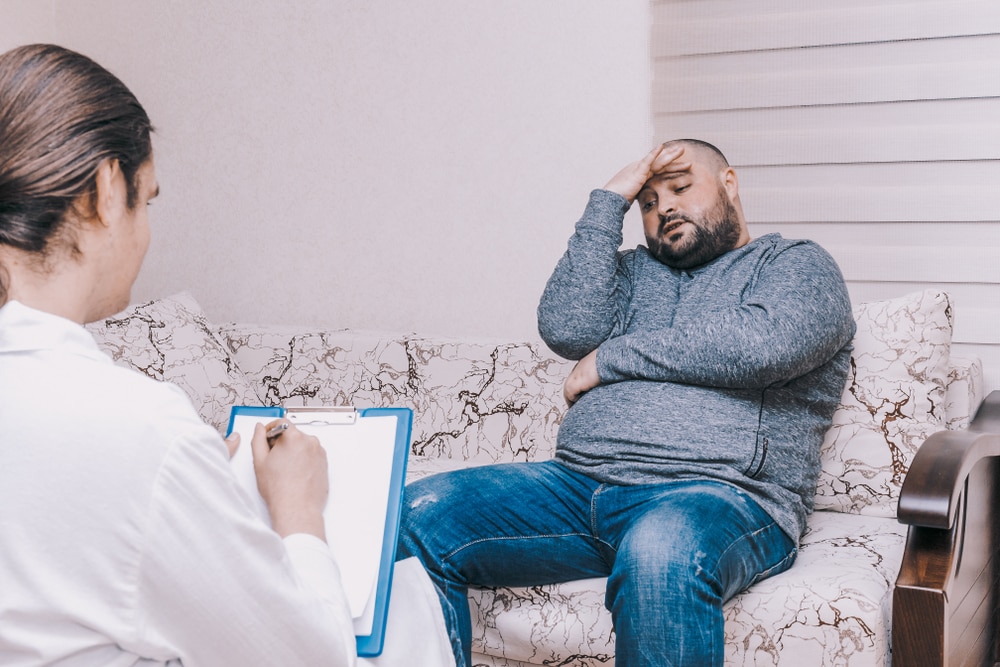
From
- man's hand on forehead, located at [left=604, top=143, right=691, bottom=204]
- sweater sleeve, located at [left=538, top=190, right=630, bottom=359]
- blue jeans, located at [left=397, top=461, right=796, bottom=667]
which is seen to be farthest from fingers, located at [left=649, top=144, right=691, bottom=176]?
blue jeans, located at [left=397, top=461, right=796, bottom=667]

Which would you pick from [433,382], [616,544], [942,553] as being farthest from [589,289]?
[942,553]

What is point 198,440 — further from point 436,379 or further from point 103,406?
point 436,379

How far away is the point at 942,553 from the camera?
4.91 feet

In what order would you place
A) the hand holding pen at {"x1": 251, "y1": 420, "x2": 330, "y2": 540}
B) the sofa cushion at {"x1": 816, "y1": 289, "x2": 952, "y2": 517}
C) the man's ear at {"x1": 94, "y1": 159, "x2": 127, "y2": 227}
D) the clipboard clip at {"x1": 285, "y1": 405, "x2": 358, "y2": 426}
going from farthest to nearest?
the sofa cushion at {"x1": 816, "y1": 289, "x2": 952, "y2": 517} < the clipboard clip at {"x1": 285, "y1": 405, "x2": 358, "y2": 426} < the hand holding pen at {"x1": 251, "y1": 420, "x2": 330, "y2": 540} < the man's ear at {"x1": 94, "y1": 159, "x2": 127, "y2": 227}

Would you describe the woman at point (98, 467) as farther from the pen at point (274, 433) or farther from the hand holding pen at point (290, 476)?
the pen at point (274, 433)

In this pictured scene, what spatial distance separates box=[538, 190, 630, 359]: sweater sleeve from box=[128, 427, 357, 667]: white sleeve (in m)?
1.21

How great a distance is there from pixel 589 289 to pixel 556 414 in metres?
0.48

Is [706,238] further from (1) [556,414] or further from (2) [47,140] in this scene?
(2) [47,140]

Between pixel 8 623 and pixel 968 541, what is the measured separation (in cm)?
156

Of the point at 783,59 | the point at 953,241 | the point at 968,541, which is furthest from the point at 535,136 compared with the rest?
the point at 968,541

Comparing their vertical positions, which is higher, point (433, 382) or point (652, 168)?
point (652, 168)

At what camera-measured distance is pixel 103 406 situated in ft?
2.54

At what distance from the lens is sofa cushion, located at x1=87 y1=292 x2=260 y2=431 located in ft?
8.00

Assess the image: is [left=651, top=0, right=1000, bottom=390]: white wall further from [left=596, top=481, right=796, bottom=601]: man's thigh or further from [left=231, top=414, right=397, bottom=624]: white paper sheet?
[left=231, top=414, right=397, bottom=624]: white paper sheet
